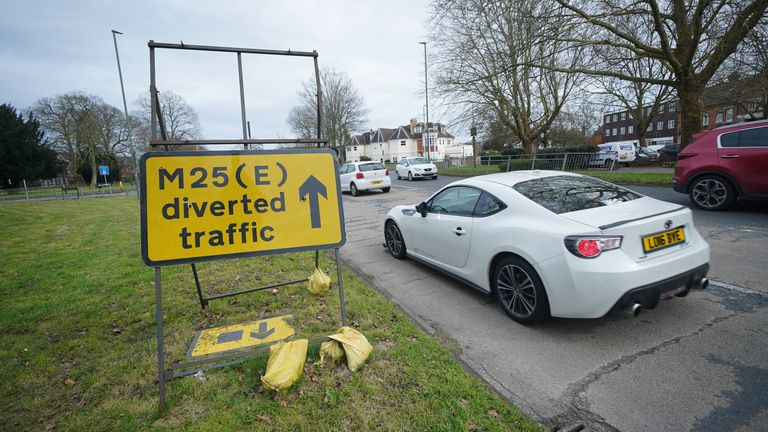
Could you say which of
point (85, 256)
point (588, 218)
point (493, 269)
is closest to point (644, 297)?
point (588, 218)

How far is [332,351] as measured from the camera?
2.70 metres

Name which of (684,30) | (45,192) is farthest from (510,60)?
(45,192)

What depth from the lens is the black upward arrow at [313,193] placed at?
111 inches

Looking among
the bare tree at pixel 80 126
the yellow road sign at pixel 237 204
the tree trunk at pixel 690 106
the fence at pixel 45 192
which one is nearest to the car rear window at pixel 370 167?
the tree trunk at pixel 690 106

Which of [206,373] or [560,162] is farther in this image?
[560,162]

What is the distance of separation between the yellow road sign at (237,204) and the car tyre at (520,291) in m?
1.58

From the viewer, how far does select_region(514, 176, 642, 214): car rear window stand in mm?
3190

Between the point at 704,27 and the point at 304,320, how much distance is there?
12.6 meters

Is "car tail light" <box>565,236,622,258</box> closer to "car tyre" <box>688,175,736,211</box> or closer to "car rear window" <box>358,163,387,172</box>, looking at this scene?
"car tyre" <box>688,175,736,211</box>

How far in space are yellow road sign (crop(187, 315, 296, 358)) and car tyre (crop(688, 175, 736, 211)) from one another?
8.35 meters

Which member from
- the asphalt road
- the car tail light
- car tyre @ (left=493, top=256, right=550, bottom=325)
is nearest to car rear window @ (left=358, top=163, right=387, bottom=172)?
the asphalt road

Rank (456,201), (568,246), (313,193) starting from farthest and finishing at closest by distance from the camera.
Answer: (456,201) → (313,193) → (568,246)

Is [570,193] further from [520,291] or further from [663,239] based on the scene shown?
[520,291]

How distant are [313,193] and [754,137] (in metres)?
8.07
